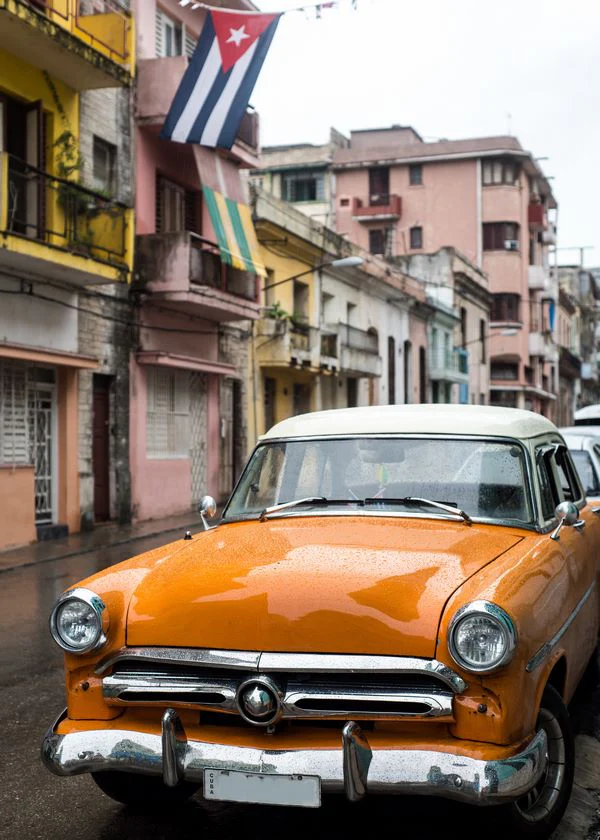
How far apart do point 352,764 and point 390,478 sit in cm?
179

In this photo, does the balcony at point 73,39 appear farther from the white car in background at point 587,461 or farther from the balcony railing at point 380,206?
the balcony railing at point 380,206

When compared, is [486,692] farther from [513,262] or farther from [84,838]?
[513,262]

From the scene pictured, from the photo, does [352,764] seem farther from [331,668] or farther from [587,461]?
[587,461]

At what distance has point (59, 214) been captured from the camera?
639 inches

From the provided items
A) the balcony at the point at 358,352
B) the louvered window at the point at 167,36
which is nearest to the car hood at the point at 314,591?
the louvered window at the point at 167,36

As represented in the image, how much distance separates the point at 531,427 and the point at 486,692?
2233mm

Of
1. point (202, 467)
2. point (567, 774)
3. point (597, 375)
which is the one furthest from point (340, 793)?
point (597, 375)

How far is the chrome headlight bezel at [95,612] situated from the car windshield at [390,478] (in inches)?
47.4

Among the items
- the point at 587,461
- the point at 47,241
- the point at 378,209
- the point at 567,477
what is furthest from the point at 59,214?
the point at 378,209

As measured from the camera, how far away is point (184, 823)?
418cm

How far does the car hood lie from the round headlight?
0.08 metres

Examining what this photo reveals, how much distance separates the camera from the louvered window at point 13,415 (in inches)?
623

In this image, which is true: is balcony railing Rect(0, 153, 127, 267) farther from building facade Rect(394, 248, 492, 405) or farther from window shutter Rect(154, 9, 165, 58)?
building facade Rect(394, 248, 492, 405)

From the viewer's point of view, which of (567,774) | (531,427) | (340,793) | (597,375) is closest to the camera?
(340,793)
